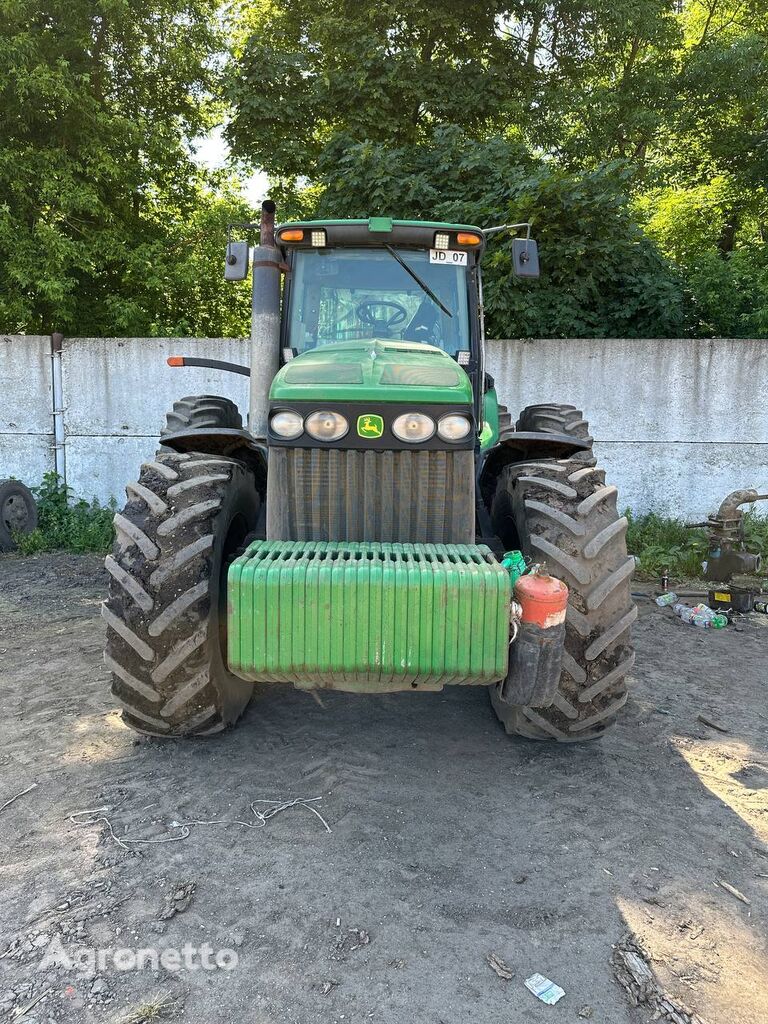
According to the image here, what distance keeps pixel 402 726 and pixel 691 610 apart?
330 centimetres

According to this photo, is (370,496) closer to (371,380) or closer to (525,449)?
(371,380)

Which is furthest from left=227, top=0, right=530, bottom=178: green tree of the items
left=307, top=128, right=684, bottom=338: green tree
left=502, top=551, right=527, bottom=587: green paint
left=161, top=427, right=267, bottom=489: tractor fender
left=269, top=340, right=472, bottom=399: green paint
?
left=502, top=551, right=527, bottom=587: green paint

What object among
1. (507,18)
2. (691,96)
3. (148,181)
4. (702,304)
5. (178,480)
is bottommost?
(178,480)

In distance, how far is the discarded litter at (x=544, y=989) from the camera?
2045mm

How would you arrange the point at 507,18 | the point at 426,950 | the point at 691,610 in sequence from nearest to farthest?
the point at 426,950 → the point at 691,610 → the point at 507,18

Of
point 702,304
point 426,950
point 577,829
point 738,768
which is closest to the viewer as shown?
point 426,950

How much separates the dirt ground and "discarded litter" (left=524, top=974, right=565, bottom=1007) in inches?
0.8

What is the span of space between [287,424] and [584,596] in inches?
57.5

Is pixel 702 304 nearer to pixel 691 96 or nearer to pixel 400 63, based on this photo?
pixel 691 96

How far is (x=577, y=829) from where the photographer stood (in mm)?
2881

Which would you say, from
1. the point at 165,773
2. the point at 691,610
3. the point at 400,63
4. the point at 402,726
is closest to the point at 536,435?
the point at 402,726

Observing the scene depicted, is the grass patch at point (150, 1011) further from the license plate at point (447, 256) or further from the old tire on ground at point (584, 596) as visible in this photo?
the license plate at point (447, 256)

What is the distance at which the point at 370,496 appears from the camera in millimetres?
3061

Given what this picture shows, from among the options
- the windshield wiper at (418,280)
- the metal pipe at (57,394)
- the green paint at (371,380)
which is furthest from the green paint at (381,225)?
the metal pipe at (57,394)
